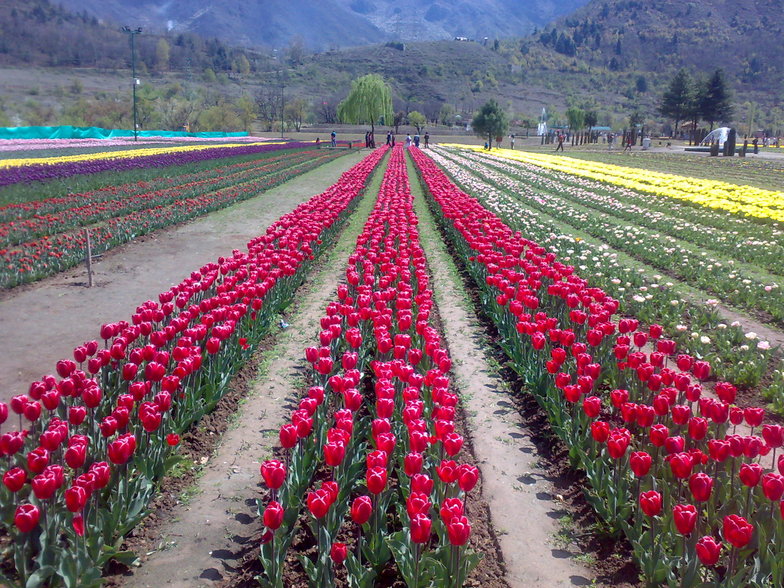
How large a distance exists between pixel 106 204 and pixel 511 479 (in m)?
14.9

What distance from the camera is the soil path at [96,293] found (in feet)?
22.0

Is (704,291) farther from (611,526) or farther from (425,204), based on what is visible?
(425,204)

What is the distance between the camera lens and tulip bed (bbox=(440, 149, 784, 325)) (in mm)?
8758

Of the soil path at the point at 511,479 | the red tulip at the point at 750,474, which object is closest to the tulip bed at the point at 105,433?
the soil path at the point at 511,479

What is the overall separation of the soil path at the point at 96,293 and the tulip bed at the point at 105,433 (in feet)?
2.48

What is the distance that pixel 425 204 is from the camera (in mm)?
20031

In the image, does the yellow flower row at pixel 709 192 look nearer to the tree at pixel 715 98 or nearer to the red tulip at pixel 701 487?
the red tulip at pixel 701 487

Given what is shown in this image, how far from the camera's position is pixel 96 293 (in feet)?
30.4

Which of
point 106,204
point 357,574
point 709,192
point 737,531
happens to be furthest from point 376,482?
point 709,192

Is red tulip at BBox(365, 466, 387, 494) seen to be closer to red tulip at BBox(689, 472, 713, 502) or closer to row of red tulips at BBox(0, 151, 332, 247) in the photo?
red tulip at BBox(689, 472, 713, 502)

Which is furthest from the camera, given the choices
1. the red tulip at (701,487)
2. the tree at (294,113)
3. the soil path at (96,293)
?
the tree at (294,113)

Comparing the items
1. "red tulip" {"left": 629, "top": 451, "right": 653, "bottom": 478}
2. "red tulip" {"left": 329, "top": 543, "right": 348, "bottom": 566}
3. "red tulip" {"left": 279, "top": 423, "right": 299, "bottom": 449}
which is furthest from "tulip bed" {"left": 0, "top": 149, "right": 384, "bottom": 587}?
"red tulip" {"left": 629, "top": 451, "right": 653, "bottom": 478}

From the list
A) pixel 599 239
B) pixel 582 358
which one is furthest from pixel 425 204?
pixel 582 358

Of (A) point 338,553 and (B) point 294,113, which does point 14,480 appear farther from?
(B) point 294,113
